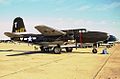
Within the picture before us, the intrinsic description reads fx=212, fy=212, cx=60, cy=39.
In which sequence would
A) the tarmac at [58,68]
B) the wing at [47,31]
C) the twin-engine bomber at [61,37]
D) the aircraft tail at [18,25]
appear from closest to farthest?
the tarmac at [58,68] < the wing at [47,31] < the twin-engine bomber at [61,37] < the aircraft tail at [18,25]

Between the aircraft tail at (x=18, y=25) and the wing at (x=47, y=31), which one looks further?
the aircraft tail at (x=18, y=25)

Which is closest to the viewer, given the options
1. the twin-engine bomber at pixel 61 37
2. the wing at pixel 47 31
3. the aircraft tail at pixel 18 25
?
the wing at pixel 47 31

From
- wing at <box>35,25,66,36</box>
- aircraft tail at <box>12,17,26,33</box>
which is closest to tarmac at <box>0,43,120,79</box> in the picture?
wing at <box>35,25,66,36</box>

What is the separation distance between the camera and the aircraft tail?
31875 mm

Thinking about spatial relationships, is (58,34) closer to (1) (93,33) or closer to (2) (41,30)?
(2) (41,30)

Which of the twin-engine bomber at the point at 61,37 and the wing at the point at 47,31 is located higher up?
the wing at the point at 47,31

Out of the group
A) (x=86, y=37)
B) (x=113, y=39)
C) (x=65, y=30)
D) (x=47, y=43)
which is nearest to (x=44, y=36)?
(x=47, y=43)

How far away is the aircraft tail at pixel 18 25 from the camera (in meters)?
31.9

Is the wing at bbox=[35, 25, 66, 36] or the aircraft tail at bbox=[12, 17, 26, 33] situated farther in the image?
the aircraft tail at bbox=[12, 17, 26, 33]

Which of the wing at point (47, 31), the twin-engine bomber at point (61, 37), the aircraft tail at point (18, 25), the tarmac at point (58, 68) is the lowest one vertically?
the tarmac at point (58, 68)

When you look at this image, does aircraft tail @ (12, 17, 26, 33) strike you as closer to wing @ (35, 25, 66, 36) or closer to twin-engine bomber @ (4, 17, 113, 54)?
twin-engine bomber @ (4, 17, 113, 54)

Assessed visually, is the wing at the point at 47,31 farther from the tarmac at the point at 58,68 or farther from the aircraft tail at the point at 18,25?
the tarmac at the point at 58,68

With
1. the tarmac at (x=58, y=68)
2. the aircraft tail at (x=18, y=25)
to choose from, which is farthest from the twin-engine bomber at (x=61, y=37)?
the tarmac at (x=58, y=68)

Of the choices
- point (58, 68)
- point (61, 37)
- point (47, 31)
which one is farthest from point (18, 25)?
point (58, 68)
